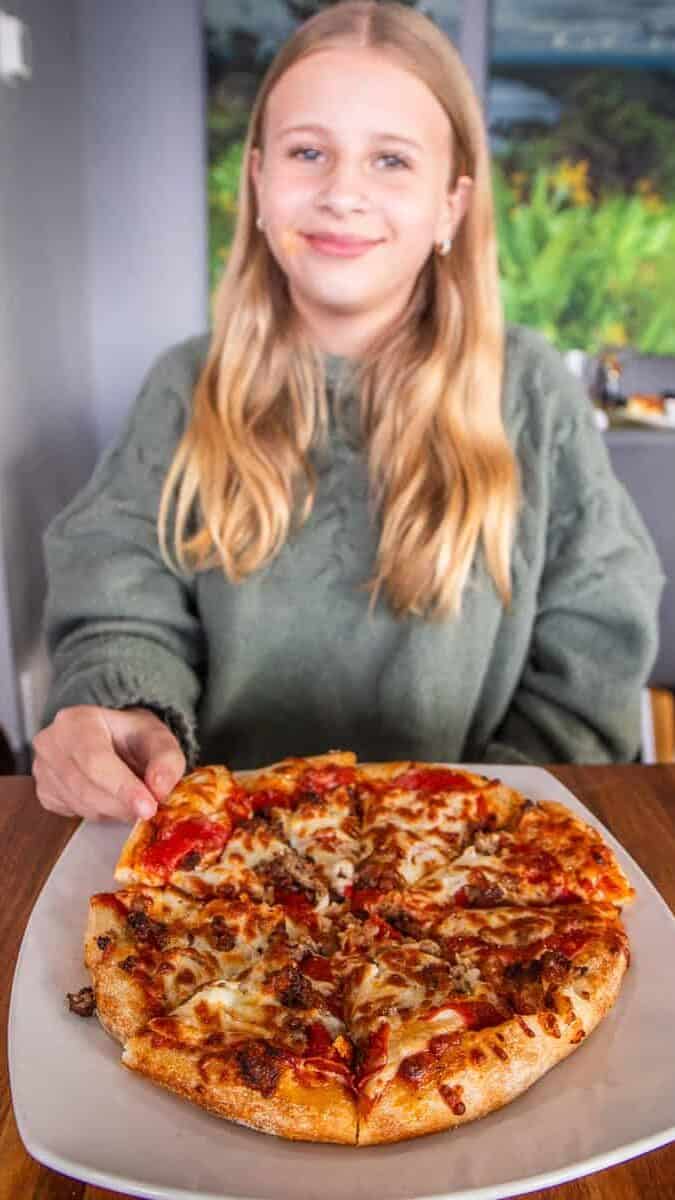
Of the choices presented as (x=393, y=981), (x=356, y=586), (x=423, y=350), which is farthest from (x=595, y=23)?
(x=393, y=981)

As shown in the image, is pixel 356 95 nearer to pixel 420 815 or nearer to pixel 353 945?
pixel 420 815

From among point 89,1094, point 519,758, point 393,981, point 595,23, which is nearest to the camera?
point 89,1094

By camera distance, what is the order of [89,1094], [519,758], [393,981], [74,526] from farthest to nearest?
[74,526] → [519,758] → [393,981] → [89,1094]

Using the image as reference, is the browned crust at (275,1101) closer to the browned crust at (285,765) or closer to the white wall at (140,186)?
the browned crust at (285,765)

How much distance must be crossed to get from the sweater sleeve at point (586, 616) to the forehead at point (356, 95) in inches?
19.1

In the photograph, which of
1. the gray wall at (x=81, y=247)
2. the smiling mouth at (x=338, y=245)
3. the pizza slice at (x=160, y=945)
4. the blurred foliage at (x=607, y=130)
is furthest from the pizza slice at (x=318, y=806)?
the blurred foliage at (x=607, y=130)

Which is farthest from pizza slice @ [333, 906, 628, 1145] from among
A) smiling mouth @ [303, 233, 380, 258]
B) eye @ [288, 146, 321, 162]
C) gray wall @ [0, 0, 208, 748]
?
gray wall @ [0, 0, 208, 748]

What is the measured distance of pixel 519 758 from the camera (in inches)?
58.9

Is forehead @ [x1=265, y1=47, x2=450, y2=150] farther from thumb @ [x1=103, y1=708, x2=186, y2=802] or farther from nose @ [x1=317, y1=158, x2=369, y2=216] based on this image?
thumb @ [x1=103, y1=708, x2=186, y2=802]

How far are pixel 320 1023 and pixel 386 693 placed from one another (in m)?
0.79

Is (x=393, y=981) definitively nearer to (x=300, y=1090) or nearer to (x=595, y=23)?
(x=300, y=1090)

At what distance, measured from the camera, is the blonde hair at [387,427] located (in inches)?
59.5

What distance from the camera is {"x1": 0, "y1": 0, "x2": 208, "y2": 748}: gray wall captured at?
271cm

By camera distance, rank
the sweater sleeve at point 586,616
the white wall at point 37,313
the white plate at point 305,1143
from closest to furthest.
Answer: the white plate at point 305,1143
the sweater sleeve at point 586,616
the white wall at point 37,313
